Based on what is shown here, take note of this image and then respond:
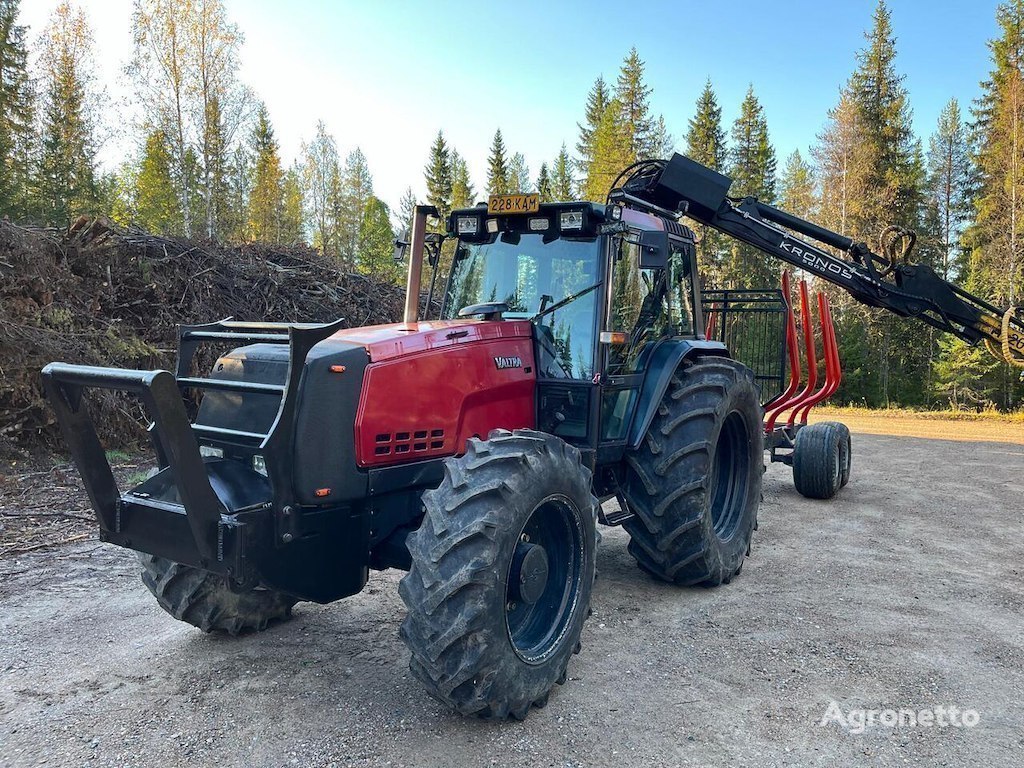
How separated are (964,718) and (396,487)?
111 inches

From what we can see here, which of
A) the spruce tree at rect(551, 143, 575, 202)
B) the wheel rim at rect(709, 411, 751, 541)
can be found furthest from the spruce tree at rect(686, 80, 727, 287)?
the wheel rim at rect(709, 411, 751, 541)

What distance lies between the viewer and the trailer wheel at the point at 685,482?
15.4ft

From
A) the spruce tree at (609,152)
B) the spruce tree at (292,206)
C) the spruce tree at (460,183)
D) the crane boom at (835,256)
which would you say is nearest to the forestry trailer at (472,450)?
the crane boom at (835,256)

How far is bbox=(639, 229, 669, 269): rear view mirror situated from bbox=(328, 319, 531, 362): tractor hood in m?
0.82

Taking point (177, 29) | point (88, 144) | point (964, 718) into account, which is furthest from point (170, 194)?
point (964, 718)

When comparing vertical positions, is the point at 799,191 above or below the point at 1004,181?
above

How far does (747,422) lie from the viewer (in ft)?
18.3

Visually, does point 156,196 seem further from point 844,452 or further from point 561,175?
point 561,175

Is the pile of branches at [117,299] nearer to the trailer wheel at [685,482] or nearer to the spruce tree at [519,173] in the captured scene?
the trailer wheel at [685,482]

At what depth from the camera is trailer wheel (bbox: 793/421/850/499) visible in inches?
309

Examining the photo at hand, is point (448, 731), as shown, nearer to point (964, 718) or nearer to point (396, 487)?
point (396, 487)

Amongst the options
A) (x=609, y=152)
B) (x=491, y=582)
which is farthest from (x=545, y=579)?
(x=609, y=152)

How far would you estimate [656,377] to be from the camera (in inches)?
194

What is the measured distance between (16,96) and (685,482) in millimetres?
25679
